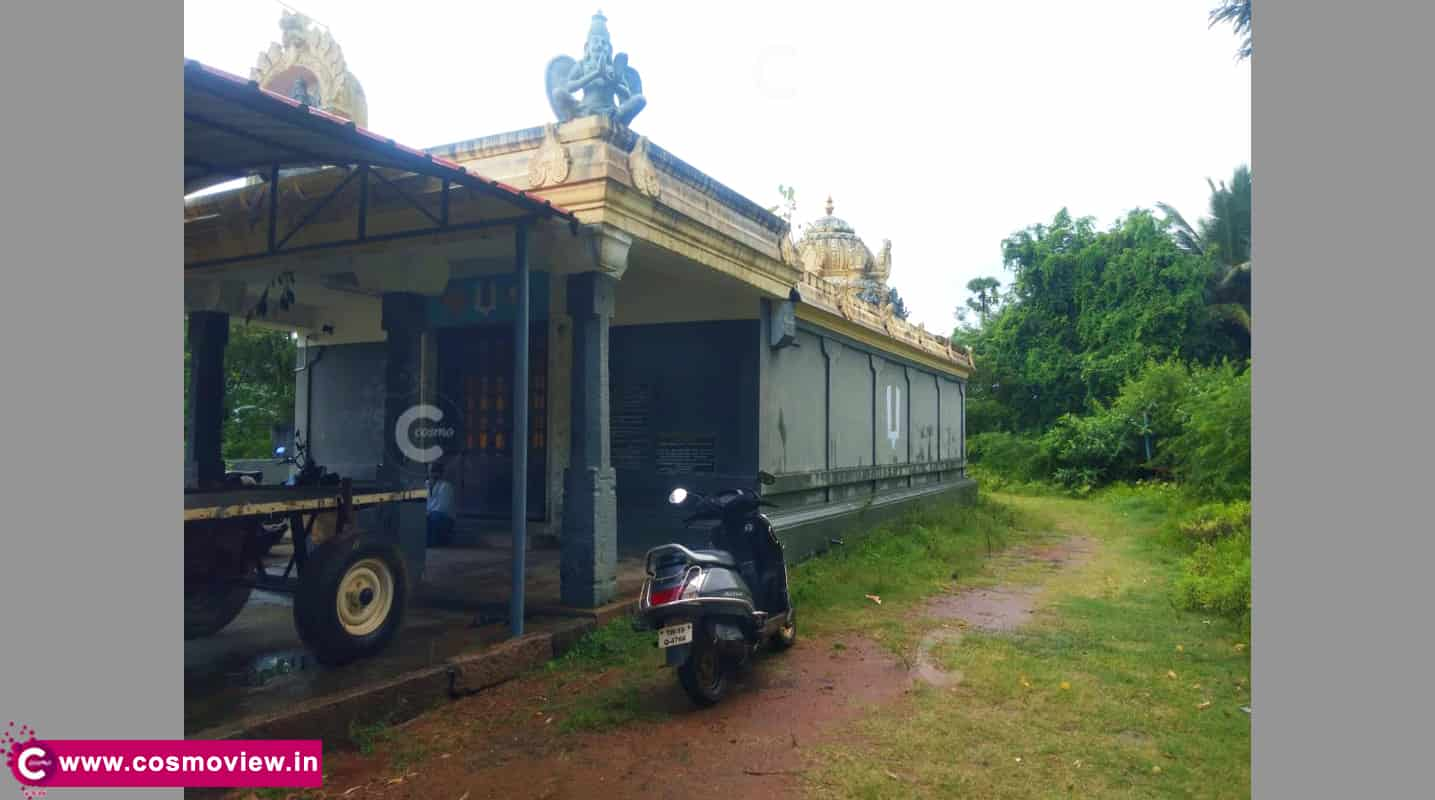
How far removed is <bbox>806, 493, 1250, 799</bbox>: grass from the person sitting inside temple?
16.0 feet

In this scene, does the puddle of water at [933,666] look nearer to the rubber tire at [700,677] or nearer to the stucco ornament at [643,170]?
the rubber tire at [700,677]

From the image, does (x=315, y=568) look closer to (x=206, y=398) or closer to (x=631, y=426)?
(x=206, y=398)

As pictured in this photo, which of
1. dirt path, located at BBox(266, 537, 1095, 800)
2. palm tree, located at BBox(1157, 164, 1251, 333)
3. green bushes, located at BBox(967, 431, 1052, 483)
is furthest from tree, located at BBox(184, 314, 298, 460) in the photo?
palm tree, located at BBox(1157, 164, 1251, 333)

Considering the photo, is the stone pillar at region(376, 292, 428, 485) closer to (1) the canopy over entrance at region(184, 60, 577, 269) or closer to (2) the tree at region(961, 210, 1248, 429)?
(1) the canopy over entrance at region(184, 60, 577, 269)

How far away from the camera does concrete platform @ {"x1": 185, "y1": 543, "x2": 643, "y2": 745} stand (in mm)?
4492

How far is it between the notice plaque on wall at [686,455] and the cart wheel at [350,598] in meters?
4.56

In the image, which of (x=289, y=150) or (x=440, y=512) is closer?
(x=289, y=150)

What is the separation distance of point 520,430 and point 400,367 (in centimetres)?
243

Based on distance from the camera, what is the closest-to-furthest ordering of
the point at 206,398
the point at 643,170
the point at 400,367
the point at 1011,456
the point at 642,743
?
the point at 642,743
the point at 643,170
the point at 400,367
the point at 206,398
the point at 1011,456

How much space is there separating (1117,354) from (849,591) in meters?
21.5

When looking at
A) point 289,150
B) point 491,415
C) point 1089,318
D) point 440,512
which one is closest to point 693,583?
point 289,150

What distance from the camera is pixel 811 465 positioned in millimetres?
10938

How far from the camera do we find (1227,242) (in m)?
30.0

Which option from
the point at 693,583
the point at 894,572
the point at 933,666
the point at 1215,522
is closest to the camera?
the point at 693,583
